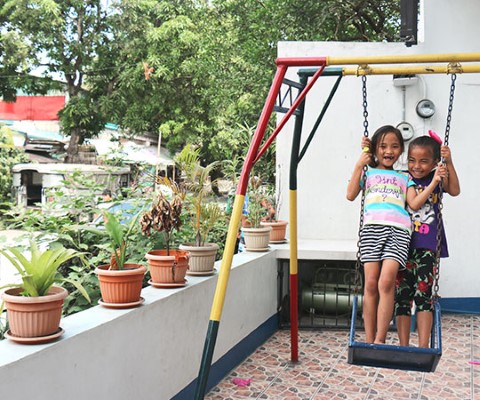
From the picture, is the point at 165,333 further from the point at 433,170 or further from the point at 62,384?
the point at 433,170

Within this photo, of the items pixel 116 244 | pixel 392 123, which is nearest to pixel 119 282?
pixel 116 244

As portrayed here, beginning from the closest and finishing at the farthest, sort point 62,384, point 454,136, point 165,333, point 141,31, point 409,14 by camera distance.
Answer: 1. point 62,384
2. point 165,333
3. point 409,14
4. point 454,136
5. point 141,31

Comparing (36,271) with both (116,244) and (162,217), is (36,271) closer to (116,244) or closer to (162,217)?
(116,244)

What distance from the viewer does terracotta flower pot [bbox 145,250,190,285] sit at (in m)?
3.36

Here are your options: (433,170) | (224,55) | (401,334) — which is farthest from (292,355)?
(224,55)

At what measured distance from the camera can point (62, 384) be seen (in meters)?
2.30

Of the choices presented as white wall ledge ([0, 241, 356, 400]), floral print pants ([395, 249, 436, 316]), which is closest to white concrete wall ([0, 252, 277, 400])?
white wall ledge ([0, 241, 356, 400])

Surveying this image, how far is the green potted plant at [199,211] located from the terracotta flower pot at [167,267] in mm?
305

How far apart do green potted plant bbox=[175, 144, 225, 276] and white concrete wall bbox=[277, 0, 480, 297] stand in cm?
227

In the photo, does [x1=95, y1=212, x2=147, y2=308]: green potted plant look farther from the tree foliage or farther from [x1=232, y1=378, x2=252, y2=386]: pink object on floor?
the tree foliage

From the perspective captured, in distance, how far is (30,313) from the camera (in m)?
2.22

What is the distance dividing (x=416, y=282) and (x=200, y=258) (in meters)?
1.32

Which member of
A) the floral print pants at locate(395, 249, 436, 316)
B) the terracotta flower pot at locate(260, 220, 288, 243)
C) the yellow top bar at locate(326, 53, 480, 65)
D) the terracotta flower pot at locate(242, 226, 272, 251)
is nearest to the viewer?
the yellow top bar at locate(326, 53, 480, 65)

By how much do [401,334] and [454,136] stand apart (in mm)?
3178
